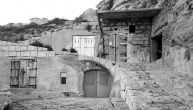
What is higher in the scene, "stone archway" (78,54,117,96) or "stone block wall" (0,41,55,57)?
"stone block wall" (0,41,55,57)

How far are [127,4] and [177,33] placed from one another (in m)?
6.12

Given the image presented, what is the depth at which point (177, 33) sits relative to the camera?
8484mm

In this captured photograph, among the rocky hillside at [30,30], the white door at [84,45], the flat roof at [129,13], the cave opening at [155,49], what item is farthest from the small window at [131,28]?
the rocky hillside at [30,30]

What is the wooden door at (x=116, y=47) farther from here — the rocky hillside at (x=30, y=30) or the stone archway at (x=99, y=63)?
the rocky hillside at (x=30, y=30)

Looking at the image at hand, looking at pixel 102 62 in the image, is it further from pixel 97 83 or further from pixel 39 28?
pixel 39 28

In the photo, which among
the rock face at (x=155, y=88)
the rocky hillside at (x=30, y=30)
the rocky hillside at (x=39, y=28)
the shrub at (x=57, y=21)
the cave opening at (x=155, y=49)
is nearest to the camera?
the rock face at (x=155, y=88)

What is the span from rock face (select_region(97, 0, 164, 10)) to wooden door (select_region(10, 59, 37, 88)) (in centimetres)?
682

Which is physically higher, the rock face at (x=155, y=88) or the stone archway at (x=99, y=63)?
the stone archway at (x=99, y=63)

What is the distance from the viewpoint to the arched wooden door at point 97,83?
1055 cm

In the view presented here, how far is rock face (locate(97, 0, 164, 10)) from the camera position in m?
12.3

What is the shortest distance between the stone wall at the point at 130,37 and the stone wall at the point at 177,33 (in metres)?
1.73

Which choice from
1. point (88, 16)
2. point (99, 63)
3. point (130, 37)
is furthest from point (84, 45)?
point (130, 37)

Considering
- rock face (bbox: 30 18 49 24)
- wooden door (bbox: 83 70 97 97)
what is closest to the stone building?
wooden door (bbox: 83 70 97 97)

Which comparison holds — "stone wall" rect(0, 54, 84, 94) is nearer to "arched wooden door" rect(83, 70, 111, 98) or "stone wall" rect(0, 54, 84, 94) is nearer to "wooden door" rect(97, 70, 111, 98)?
"arched wooden door" rect(83, 70, 111, 98)
